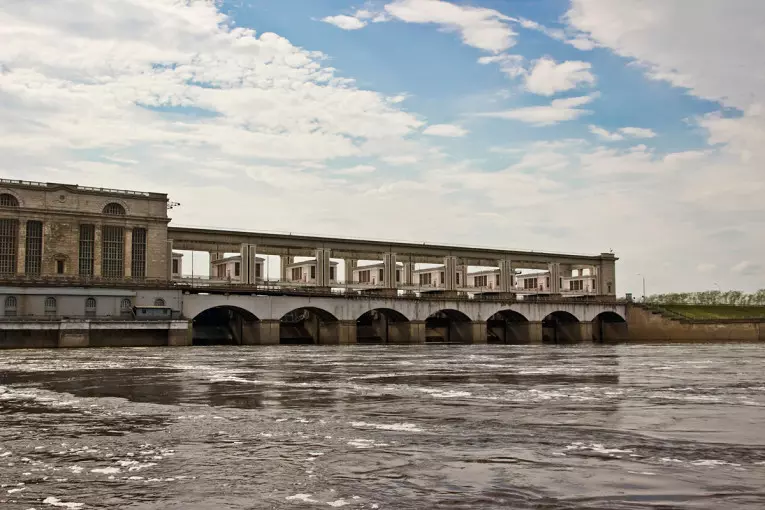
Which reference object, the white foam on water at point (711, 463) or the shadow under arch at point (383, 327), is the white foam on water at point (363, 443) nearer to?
the white foam on water at point (711, 463)

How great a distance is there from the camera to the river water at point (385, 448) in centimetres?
918

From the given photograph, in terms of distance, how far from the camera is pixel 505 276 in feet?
392

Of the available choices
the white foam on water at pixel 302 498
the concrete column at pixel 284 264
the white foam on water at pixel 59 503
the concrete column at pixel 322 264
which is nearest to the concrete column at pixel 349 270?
the concrete column at pixel 322 264

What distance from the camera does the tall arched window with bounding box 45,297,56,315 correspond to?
3115 inches

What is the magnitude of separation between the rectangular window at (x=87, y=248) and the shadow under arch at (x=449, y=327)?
44.7 meters

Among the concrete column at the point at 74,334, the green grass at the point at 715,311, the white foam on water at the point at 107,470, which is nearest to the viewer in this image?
the white foam on water at the point at 107,470

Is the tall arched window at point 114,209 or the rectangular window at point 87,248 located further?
the tall arched window at point 114,209

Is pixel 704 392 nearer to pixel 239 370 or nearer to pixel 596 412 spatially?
pixel 596 412

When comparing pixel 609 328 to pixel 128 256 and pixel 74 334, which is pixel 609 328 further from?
pixel 74 334

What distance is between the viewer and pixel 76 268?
8512cm

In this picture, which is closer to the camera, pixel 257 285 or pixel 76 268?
pixel 76 268

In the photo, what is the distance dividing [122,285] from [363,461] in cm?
7699

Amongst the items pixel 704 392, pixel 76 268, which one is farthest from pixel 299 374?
pixel 76 268

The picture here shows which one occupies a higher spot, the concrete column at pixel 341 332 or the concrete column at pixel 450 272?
the concrete column at pixel 450 272
